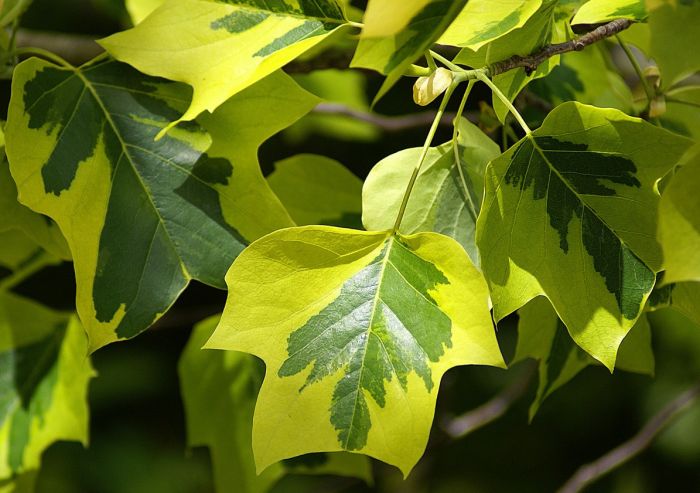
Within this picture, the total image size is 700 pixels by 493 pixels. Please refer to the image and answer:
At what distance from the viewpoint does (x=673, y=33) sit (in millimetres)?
430

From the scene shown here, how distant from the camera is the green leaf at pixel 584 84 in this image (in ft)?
2.68

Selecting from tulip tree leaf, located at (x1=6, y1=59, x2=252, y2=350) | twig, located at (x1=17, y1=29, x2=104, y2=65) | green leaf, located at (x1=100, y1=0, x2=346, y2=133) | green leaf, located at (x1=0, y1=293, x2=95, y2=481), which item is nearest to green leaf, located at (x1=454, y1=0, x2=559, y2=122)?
green leaf, located at (x1=100, y1=0, x2=346, y2=133)

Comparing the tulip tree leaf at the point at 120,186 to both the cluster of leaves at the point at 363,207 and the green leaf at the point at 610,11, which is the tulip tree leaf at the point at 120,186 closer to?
the cluster of leaves at the point at 363,207

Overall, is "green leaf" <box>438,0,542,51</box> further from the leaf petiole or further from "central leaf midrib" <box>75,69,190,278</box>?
"central leaf midrib" <box>75,69,190,278</box>

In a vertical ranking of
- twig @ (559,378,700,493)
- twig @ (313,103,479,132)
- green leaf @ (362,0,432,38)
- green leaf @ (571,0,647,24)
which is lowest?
twig @ (559,378,700,493)

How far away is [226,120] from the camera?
61cm

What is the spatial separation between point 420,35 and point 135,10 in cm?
47

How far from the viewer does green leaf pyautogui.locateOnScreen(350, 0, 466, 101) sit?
438 millimetres

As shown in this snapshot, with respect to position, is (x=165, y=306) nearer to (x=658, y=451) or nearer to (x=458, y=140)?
(x=458, y=140)

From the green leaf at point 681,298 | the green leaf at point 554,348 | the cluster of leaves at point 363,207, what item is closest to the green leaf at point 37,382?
the cluster of leaves at point 363,207

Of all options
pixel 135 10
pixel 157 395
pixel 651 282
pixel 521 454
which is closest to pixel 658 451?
pixel 521 454

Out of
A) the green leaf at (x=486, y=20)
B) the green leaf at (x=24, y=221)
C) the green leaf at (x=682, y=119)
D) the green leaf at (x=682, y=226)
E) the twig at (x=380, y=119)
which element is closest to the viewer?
the green leaf at (x=682, y=226)

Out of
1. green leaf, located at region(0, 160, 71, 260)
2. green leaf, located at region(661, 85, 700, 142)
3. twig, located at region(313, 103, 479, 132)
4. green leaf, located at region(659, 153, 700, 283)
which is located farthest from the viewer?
twig, located at region(313, 103, 479, 132)

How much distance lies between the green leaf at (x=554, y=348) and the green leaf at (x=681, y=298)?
0.28 ft
